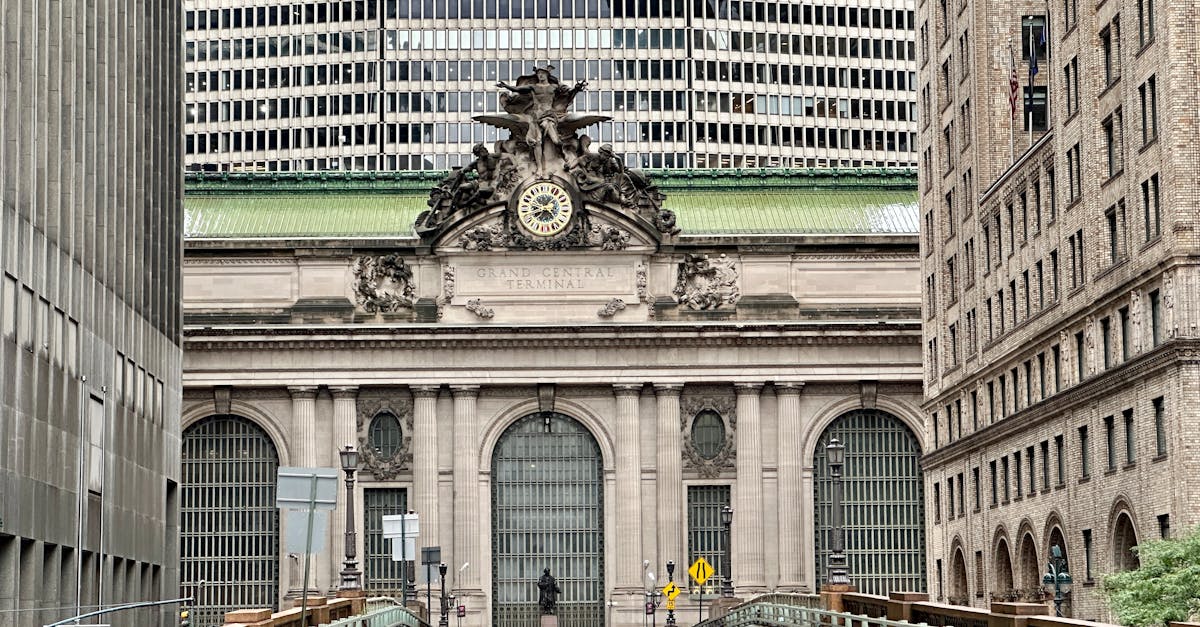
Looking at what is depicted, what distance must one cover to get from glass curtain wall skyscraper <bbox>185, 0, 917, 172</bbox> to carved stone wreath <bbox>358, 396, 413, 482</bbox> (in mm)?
63226

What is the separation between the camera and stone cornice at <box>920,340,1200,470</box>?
215ft

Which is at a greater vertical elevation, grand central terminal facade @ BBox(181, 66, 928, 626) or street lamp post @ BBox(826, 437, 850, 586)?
grand central terminal facade @ BBox(181, 66, 928, 626)

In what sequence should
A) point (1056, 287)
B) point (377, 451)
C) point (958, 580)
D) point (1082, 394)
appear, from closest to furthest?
point (1082, 394) < point (1056, 287) < point (958, 580) < point (377, 451)

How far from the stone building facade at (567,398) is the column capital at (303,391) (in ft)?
0.36

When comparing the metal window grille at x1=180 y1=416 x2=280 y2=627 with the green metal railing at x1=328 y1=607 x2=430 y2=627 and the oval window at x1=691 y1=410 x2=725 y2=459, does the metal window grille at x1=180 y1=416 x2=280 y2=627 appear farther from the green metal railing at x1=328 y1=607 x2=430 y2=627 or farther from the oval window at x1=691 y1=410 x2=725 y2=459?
the green metal railing at x1=328 y1=607 x2=430 y2=627

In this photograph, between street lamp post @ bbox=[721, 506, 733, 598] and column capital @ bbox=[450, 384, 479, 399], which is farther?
column capital @ bbox=[450, 384, 479, 399]

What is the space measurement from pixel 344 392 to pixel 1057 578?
5449 centimetres

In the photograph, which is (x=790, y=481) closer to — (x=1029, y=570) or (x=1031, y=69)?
(x=1029, y=570)

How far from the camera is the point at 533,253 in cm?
11719

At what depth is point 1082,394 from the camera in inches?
2980

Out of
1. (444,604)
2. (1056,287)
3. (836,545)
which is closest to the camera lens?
(836,545)

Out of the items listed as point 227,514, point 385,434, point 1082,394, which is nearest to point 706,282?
point 385,434

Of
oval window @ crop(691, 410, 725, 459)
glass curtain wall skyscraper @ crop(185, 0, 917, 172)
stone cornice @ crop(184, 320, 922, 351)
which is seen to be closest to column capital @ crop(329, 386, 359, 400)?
stone cornice @ crop(184, 320, 922, 351)

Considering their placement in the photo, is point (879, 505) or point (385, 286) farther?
point (879, 505)
